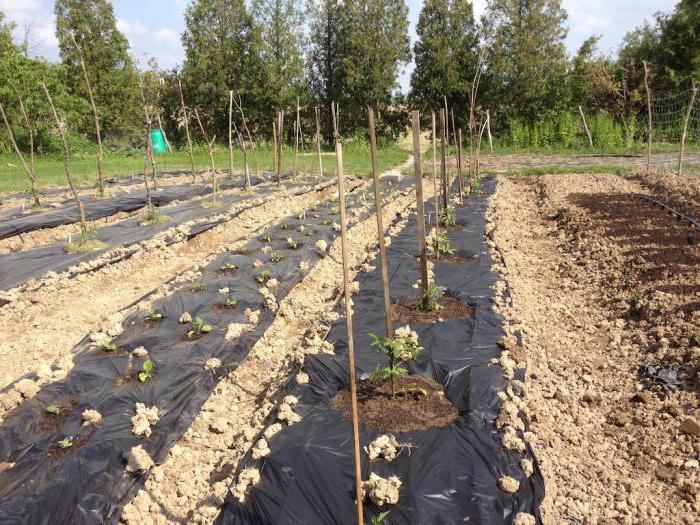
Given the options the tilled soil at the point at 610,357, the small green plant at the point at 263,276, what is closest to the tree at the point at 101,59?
the small green plant at the point at 263,276

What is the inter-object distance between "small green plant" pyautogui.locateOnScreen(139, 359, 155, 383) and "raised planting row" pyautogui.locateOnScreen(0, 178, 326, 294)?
2700mm

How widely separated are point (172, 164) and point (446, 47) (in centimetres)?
1249

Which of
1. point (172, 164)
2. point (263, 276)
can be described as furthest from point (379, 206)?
point (172, 164)

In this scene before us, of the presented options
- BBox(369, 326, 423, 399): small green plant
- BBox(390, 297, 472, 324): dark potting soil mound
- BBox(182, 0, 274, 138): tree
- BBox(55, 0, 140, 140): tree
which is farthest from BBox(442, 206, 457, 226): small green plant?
BBox(55, 0, 140, 140): tree

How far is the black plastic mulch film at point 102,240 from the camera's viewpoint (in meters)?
6.61

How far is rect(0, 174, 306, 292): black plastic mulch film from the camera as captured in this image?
6.61 meters

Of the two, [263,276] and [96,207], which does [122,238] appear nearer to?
[96,207]

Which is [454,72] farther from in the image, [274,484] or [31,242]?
[274,484]

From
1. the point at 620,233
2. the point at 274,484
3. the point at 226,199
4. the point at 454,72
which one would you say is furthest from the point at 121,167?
the point at 274,484

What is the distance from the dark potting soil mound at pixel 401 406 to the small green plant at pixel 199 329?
1.65 m

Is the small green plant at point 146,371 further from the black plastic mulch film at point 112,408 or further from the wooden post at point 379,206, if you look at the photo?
the wooden post at point 379,206

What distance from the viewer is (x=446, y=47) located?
902 inches

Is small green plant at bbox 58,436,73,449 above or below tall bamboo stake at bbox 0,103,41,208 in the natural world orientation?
below

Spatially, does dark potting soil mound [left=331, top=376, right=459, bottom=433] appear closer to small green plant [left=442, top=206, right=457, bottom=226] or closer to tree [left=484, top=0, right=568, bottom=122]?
small green plant [left=442, top=206, right=457, bottom=226]
